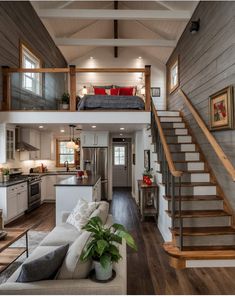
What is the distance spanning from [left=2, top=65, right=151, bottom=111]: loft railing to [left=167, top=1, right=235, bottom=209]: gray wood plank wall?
115 cm

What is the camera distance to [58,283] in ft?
5.66

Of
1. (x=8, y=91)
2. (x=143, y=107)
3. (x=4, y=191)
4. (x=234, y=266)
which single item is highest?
(x=8, y=91)

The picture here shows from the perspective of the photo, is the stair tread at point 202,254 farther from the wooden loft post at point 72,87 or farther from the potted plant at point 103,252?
the wooden loft post at point 72,87

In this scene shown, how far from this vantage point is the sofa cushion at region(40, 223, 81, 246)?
301cm

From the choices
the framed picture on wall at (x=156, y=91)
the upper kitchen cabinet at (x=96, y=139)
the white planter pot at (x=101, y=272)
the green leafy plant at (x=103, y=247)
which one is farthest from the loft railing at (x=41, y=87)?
the white planter pot at (x=101, y=272)

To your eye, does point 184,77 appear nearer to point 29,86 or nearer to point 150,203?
point 150,203

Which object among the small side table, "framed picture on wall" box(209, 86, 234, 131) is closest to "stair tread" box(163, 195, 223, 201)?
the small side table

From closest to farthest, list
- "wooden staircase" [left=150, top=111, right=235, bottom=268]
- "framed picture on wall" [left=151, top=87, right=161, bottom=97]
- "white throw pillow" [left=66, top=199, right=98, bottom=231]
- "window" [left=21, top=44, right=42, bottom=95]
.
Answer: "wooden staircase" [left=150, top=111, right=235, bottom=268] < "white throw pillow" [left=66, top=199, right=98, bottom=231] < "window" [left=21, top=44, right=42, bottom=95] < "framed picture on wall" [left=151, top=87, right=161, bottom=97]

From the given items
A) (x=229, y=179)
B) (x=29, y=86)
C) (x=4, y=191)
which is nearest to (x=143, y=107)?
(x=229, y=179)

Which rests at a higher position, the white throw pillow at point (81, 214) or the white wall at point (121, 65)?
the white wall at point (121, 65)

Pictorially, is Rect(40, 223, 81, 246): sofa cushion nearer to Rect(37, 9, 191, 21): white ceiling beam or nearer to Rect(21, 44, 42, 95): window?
Rect(21, 44, 42, 95): window

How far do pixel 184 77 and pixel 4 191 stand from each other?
5.27 m

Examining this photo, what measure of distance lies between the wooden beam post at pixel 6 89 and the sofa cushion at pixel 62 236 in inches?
125

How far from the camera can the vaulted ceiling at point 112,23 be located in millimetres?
6469
